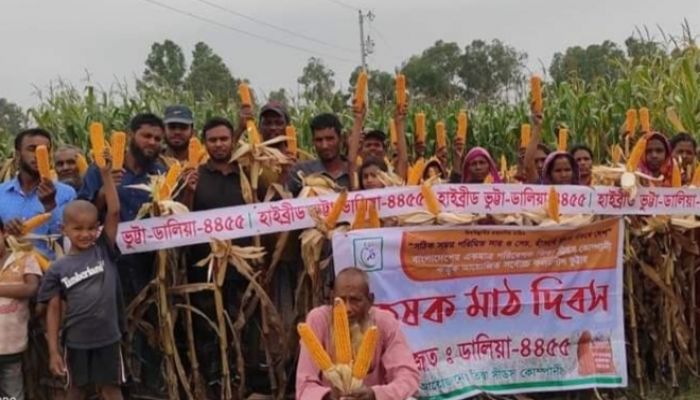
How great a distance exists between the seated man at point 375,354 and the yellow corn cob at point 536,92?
99.7 inches

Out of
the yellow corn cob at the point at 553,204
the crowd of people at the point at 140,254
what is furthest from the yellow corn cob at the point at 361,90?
the yellow corn cob at the point at 553,204

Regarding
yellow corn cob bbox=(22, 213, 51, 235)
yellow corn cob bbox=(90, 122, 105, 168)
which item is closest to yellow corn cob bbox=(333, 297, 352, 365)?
yellow corn cob bbox=(90, 122, 105, 168)

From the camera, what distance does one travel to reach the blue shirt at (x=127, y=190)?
14.2 ft

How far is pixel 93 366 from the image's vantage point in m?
4.08

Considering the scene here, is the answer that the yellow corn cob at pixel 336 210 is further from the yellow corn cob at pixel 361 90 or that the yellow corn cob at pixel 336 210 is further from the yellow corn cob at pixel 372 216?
the yellow corn cob at pixel 361 90

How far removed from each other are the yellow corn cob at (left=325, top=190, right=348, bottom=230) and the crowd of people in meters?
0.30

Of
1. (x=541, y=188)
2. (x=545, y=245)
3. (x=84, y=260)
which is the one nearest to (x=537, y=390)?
(x=545, y=245)

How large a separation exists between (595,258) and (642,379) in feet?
2.85

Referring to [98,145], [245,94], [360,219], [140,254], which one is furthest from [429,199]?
[98,145]

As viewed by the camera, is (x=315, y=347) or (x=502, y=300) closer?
(x=315, y=347)

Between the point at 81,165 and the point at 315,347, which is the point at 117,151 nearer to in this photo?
the point at 81,165

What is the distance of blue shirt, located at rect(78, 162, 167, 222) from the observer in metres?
4.34

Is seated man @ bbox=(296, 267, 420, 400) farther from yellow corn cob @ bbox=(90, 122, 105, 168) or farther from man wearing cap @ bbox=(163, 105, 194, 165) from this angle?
man wearing cap @ bbox=(163, 105, 194, 165)

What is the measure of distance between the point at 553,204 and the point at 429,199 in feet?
2.30
